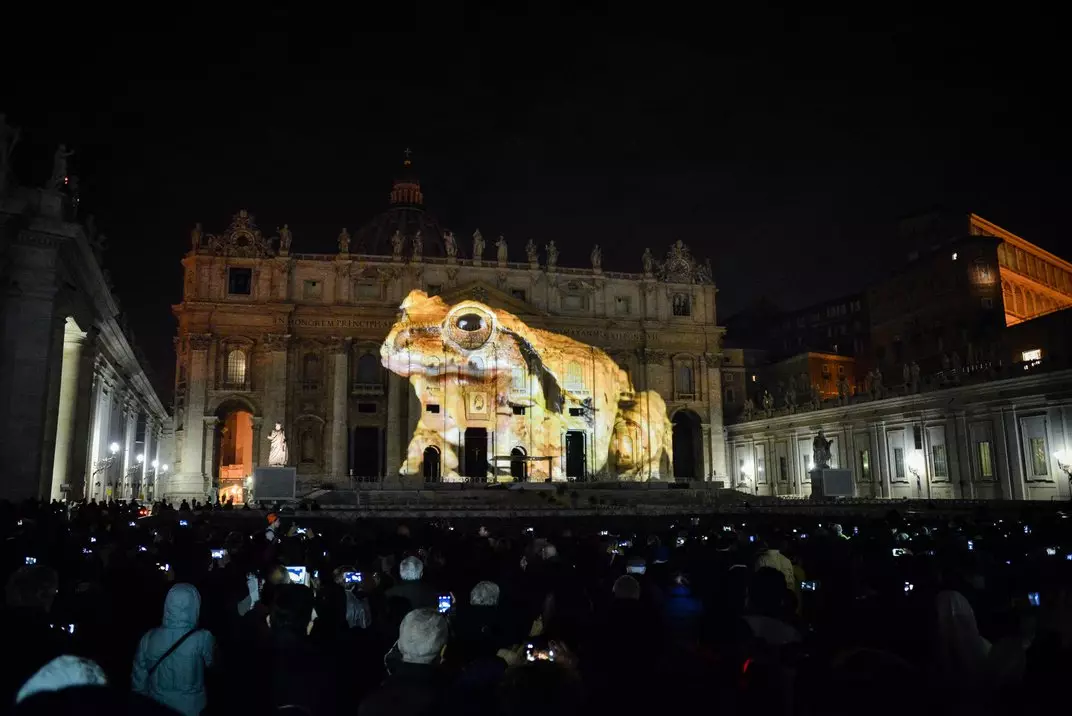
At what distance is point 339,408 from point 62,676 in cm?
5784

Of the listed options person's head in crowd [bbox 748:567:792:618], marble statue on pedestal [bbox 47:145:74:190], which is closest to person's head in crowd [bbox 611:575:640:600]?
person's head in crowd [bbox 748:567:792:618]

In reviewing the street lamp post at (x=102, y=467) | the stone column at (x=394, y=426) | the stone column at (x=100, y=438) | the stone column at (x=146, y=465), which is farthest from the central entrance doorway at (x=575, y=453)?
the stone column at (x=100, y=438)

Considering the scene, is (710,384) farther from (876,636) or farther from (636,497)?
(876,636)

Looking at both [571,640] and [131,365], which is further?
[131,365]

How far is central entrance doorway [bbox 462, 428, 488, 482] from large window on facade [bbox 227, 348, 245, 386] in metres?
17.2

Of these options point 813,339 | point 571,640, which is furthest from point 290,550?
point 813,339

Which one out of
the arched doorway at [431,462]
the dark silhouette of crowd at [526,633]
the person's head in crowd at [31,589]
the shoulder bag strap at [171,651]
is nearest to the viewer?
the dark silhouette of crowd at [526,633]

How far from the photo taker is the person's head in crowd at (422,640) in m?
4.10

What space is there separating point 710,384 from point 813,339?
649 inches

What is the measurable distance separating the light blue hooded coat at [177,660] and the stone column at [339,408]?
2123 inches

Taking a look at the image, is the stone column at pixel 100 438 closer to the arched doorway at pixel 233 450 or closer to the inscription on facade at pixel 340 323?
the arched doorway at pixel 233 450

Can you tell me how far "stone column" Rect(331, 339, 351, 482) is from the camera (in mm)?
58156

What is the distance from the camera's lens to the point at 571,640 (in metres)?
5.48

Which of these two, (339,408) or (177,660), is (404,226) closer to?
(339,408)
